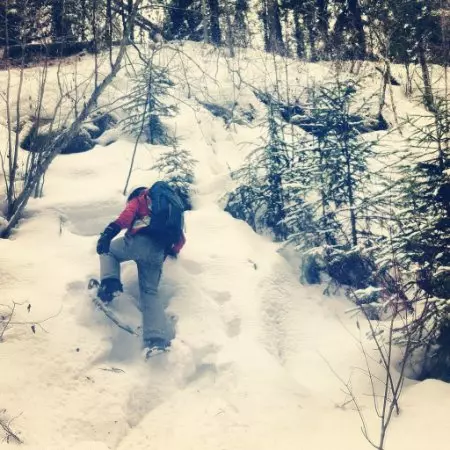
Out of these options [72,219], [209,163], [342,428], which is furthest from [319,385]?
[209,163]

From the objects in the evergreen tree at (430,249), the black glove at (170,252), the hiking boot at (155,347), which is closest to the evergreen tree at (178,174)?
the black glove at (170,252)

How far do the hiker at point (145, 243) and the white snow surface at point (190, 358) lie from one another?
0.39 meters

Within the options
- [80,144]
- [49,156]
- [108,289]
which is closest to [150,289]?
[108,289]

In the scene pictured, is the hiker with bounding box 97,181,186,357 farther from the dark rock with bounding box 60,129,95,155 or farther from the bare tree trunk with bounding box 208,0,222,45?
the bare tree trunk with bounding box 208,0,222,45

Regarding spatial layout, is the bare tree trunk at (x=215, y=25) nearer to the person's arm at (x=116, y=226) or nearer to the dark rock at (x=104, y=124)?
the dark rock at (x=104, y=124)

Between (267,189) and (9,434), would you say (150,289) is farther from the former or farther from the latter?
(267,189)

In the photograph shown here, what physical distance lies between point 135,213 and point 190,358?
190 cm

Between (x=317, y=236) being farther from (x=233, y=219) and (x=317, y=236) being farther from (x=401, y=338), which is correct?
(x=401, y=338)

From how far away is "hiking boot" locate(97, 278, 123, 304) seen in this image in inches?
216

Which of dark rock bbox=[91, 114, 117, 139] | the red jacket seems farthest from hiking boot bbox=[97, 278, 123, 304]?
dark rock bbox=[91, 114, 117, 139]

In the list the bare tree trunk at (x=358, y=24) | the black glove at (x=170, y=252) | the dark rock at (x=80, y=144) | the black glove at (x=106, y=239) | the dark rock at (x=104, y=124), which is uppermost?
the bare tree trunk at (x=358, y=24)

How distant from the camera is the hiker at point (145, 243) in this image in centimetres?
549

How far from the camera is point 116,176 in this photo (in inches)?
349

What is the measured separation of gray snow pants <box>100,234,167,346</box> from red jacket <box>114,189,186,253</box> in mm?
145
